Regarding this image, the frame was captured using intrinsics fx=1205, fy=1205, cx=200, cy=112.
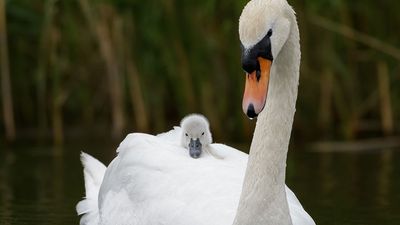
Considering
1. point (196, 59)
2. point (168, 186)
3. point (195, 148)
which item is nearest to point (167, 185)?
point (168, 186)

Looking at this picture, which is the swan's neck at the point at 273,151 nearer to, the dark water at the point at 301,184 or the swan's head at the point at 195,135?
the swan's head at the point at 195,135

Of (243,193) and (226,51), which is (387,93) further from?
(243,193)

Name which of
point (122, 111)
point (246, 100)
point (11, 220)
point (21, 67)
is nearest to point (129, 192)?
point (11, 220)

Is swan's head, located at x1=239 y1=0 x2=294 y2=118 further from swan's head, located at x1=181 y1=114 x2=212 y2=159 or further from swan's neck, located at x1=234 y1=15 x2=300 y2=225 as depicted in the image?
swan's head, located at x1=181 y1=114 x2=212 y2=159

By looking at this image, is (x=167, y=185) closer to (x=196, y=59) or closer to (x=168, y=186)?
(x=168, y=186)

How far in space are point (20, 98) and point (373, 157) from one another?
15.2 feet

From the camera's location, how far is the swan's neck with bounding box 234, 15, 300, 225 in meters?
5.84

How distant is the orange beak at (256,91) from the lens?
16.6 ft

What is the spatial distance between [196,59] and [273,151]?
6.38 meters

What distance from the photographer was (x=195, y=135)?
292 inches

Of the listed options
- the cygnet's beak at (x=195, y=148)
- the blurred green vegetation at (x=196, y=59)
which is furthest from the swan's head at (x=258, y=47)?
the blurred green vegetation at (x=196, y=59)

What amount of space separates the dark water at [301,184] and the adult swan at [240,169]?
26.6 inches

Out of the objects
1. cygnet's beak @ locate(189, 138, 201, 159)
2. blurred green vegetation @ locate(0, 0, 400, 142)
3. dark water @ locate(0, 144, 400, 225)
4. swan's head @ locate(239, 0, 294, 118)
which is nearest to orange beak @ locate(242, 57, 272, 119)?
swan's head @ locate(239, 0, 294, 118)

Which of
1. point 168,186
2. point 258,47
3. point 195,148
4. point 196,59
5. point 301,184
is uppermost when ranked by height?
point 196,59
